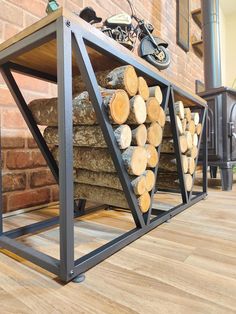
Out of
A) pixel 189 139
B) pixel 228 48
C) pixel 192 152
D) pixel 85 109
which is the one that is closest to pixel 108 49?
pixel 85 109

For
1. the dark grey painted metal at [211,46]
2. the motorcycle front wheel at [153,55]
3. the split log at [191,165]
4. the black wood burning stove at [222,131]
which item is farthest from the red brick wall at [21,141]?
the dark grey painted metal at [211,46]

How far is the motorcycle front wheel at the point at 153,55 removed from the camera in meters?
1.25

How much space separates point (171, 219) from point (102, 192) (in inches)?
14.1

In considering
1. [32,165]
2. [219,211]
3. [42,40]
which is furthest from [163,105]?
[32,165]

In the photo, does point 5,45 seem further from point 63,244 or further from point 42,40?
point 63,244

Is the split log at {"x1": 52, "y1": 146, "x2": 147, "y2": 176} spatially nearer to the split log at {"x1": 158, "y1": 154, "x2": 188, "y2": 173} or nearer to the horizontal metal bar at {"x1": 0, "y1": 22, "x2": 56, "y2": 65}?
the horizontal metal bar at {"x1": 0, "y1": 22, "x2": 56, "y2": 65}

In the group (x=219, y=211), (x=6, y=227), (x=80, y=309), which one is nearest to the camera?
(x=80, y=309)

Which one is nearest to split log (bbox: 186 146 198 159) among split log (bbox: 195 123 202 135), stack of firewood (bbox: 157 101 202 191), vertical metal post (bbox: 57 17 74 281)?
stack of firewood (bbox: 157 101 202 191)

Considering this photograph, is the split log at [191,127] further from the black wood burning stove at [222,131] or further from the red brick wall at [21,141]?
the red brick wall at [21,141]

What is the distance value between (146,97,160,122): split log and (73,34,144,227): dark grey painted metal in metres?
0.23

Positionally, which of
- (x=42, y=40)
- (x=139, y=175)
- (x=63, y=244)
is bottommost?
(x=63, y=244)

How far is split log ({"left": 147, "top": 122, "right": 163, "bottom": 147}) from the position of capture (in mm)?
973

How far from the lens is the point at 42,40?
2.22 ft

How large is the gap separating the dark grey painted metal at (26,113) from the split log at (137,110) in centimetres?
39
